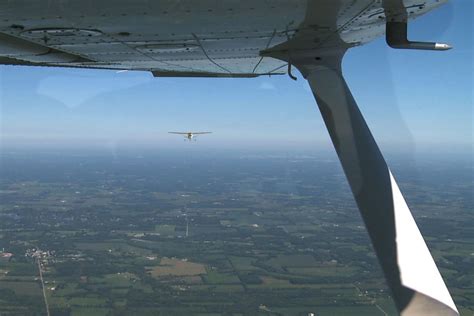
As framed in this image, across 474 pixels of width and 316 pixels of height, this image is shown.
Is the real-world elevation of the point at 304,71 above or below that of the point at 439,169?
below

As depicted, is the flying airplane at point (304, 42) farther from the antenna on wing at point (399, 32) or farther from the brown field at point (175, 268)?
the brown field at point (175, 268)

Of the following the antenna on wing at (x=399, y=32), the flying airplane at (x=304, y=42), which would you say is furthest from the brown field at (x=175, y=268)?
the antenna on wing at (x=399, y=32)

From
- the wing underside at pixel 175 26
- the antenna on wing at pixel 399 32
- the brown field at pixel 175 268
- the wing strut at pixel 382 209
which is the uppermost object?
the antenna on wing at pixel 399 32

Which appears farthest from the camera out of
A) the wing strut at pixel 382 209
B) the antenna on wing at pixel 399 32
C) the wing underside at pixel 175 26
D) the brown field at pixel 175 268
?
the brown field at pixel 175 268

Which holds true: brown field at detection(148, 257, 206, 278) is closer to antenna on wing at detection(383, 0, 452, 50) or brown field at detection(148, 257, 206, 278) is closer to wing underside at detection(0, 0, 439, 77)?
wing underside at detection(0, 0, 439, 77)

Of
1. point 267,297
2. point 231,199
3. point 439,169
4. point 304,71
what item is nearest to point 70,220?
point 231,199

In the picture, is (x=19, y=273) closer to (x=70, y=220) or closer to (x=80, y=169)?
(x=70, y=220)
